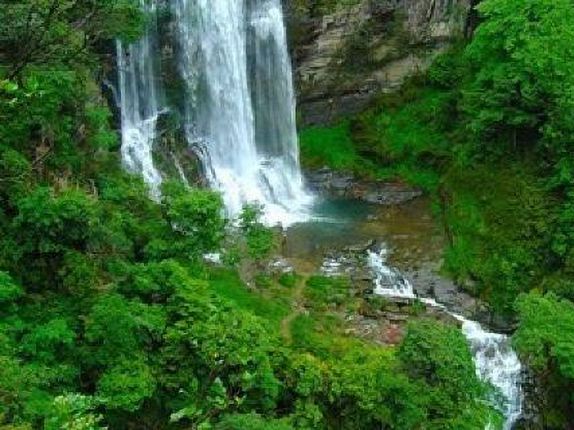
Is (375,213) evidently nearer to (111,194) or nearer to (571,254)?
(571,254)

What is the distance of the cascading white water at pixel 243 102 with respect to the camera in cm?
1905

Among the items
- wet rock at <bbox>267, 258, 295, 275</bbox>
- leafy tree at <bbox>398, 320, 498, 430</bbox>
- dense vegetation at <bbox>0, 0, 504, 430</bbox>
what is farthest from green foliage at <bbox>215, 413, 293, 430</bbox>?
wet rock at <bbox>267, 258, 295, 275</bbox>

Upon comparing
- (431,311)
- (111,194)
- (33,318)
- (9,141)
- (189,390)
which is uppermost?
(9,141)

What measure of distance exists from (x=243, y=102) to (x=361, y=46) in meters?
4.02

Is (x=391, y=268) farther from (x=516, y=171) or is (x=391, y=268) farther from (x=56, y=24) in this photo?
(x=56, y=24)

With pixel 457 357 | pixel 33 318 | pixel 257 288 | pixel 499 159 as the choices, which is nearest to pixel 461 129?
pixel 499 159

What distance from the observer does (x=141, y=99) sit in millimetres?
17969

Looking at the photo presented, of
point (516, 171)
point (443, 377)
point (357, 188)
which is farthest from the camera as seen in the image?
point (357, 188)

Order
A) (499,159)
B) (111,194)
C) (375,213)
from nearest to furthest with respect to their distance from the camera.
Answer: (111,194) < (499,159) < (375,213)

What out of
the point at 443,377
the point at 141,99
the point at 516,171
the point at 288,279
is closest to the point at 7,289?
the point at 443,377

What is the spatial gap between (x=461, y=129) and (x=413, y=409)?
11.0m

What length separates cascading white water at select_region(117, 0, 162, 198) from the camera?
56.7ft

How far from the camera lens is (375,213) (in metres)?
19.5

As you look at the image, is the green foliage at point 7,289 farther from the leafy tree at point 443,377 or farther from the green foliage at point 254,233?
the leafy tree at point 443,377
